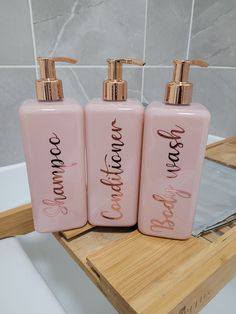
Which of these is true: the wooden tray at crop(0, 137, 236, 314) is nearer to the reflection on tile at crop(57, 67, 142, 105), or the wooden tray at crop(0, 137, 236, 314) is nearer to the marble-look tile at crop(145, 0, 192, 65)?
the reflection on tile at crop(57, 67, 142, 105)

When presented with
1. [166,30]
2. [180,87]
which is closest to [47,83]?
[180,87]

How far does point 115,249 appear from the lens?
253mm

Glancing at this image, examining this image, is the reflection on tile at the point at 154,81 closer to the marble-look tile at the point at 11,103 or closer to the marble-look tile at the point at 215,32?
the marble-look tile at the point at 215,32

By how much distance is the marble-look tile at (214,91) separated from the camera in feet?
1.93

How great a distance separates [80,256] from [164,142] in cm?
14

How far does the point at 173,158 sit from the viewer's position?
9.3 inches

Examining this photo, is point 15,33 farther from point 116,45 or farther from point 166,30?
point 166,30

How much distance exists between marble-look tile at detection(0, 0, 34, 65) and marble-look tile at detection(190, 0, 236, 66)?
0.40 metres

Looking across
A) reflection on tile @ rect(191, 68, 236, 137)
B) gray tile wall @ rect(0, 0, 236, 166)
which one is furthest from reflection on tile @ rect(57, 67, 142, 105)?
reflection on tile @ rect(191, 68, 236, 137)

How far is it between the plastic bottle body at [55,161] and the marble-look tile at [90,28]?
25cm

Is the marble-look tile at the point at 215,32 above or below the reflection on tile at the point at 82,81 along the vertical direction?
above

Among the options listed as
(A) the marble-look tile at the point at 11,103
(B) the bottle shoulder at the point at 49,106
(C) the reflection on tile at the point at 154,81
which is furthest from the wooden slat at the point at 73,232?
(C) the reflection on tile at the point at 154,81

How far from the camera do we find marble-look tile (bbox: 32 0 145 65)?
42 centimetres

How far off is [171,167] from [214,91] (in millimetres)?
447
